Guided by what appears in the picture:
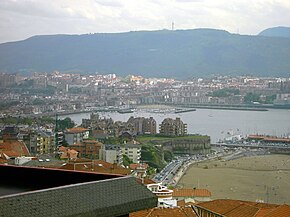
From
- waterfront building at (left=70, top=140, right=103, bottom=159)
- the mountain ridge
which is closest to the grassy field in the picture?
waterfront building at (left=70, top=140, right=103, bottom=159)

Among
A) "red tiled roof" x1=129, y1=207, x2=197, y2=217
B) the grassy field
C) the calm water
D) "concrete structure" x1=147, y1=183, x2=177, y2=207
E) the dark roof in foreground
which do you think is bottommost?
the calm water

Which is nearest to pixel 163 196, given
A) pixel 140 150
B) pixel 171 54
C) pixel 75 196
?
pixel 75 196

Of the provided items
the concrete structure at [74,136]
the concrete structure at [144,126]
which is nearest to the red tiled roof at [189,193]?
the concrete structure at [74,136]

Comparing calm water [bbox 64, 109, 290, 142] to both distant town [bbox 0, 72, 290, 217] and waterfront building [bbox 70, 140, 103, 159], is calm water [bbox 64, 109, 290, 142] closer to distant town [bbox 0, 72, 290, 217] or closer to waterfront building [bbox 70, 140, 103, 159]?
distant town [bbox 0, 72, 290, 217]

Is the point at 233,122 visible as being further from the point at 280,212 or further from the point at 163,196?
Answer: the point at 280,212

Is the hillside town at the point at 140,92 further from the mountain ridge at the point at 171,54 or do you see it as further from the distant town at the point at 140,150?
the mountain ridge at the point at 171,54

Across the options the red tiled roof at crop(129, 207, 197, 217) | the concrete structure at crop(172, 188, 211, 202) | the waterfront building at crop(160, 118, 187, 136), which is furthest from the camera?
the waterfront building at crop(160, 118, 187, 136)

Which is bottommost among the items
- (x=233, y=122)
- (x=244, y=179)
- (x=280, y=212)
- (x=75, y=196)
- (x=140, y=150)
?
(x=233, y=122)
